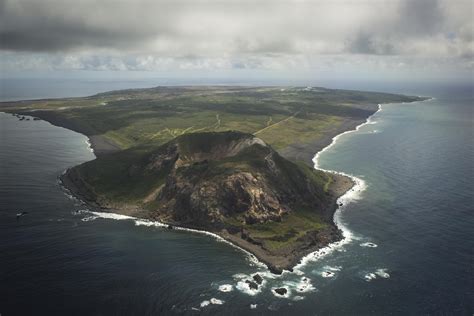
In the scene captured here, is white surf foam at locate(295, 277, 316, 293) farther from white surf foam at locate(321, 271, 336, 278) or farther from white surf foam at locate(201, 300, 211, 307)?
white surf foam at locate(201, 300, 211, 307)

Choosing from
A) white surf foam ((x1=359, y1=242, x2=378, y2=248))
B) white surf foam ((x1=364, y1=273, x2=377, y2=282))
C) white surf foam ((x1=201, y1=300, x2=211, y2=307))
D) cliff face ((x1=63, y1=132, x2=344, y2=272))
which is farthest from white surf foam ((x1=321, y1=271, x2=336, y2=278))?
white surf foam ((x1=201, y1=300, x2=211, y2=307))

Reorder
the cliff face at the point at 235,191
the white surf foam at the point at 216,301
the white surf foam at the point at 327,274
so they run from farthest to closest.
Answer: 1. the cliff face at the point at 235,191
2. the white surf foam at the point at 327,274
3. the white surf foam at the point at 216,301

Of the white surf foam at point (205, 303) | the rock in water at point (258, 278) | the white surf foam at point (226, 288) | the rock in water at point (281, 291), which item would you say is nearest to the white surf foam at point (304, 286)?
the rock in water at point (281, 291)

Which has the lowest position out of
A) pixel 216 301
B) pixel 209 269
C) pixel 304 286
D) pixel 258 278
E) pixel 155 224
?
pixel 304 286

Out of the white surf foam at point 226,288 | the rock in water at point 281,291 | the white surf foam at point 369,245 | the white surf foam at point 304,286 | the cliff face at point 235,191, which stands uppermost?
the cliff face at point 235,191

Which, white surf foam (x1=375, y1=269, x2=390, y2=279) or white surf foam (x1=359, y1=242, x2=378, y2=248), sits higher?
white surf foam (x1=359, y1=242, x2=378, y2=248)

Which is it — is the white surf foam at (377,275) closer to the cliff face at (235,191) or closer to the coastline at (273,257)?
the coastline at (273,257)

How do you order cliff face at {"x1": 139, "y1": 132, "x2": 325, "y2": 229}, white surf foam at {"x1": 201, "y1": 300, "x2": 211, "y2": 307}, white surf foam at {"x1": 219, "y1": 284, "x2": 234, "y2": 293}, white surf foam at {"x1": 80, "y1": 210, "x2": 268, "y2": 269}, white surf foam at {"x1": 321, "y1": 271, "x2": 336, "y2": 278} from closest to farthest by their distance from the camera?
white surf foam at {"x1": 201, "y1": 300, "x2": 211, "y2": 307} < white surf foam at {"x1": 219, "y1": 284, "x2": 234, "y2": 293} < white surf foam at {"x1": 321, "y1": 271, "x2": 336, "y2": 278} < white surf foam at {"x1": 80, "y1": 210, "x2": 268, "y2": 269} < cliff face at {"x1": 139, "y1": 132, "x2": 325, "y2": 229}

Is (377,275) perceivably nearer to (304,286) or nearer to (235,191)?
(304,286)

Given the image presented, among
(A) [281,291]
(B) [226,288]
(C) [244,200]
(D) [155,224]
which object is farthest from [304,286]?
(D) [155,224]

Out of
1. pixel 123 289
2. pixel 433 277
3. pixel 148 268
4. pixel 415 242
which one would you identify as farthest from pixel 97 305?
pixel 415 242

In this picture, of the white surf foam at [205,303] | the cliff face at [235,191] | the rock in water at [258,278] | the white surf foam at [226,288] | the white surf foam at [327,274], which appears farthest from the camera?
the cliff face at [235,191]

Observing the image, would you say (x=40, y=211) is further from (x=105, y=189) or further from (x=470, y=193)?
(x=470, y=193)
